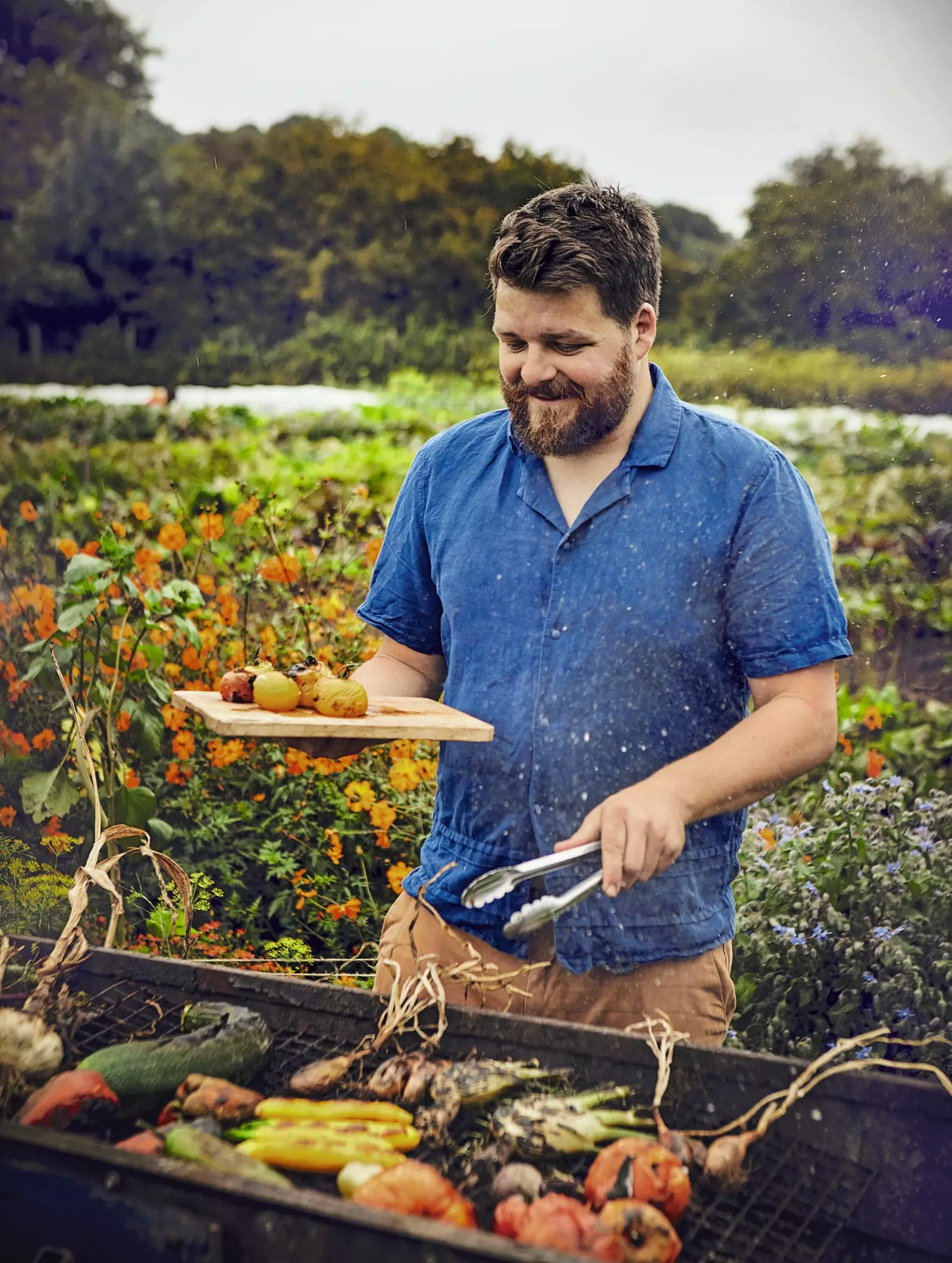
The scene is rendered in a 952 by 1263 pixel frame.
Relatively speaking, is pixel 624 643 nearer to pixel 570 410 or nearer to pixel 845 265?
pixel 570 410

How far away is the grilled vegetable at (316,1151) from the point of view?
1539 millimetres

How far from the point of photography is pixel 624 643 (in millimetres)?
2033

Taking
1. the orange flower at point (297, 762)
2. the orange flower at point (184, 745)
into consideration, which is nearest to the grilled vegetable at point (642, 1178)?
the orange flower at point (297, 762)

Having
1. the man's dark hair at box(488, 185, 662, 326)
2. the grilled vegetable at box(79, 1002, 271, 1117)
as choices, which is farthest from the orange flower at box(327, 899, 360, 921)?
the man's dark hair at box(488, 185, 662, 326)

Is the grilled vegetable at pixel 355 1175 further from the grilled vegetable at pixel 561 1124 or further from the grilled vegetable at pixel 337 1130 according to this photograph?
the grilled vegetable at pixel 561 1124

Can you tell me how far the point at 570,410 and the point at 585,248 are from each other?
262 millimetres

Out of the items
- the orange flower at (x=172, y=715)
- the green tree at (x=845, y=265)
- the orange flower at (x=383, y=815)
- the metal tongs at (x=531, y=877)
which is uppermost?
the green tree at (x=845, y=265)

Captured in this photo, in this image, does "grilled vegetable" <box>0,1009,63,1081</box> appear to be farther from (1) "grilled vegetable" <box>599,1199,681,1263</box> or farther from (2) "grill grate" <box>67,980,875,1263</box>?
(1) "grilled vegetable" <box>599,1199,681,1263</box>

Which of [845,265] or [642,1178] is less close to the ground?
[845,265]

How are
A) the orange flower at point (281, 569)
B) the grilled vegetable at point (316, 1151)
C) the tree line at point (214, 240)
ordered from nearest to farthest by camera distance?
the grilled vegetable at point (316, 1151), the orange flower at point (281, 569), the tree line at point (214, 240)

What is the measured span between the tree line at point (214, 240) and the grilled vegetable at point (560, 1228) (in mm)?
4156

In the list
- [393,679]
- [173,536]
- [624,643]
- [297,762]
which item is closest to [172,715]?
[297,762]

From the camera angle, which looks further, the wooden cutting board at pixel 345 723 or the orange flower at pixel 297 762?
the orange flower at pixel 297 762

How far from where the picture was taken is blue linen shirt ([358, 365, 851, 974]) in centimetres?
199
